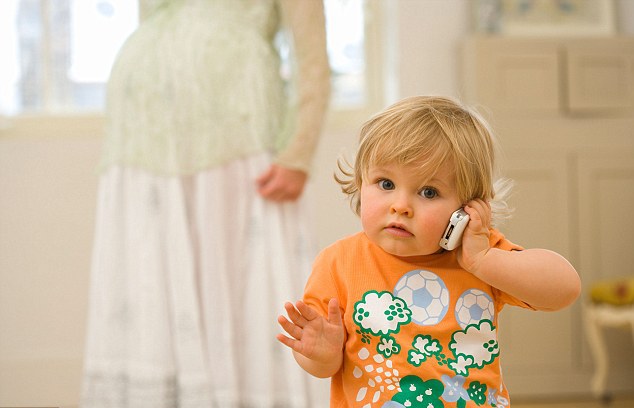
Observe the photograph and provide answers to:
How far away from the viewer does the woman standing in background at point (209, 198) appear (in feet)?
6.19

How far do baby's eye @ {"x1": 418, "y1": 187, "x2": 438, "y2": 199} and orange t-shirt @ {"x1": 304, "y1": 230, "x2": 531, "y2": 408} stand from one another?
95 millimetres

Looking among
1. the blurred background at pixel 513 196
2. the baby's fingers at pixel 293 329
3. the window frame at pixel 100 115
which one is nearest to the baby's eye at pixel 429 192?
the baby's fingers at pixel 293 329

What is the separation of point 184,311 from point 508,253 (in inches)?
40.8

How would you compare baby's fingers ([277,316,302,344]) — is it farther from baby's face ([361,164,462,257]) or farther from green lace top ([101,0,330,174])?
green lace top ([101,0,330,174])

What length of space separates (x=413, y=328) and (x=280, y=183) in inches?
36.4

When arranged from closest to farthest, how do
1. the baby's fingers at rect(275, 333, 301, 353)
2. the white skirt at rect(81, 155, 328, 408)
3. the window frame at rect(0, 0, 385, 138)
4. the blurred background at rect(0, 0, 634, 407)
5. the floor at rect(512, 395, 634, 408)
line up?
1. the baby's fingers at rect(275, 333, 301, 353)
2. the white skirt at rect(81, 155, 328, 408)
3. the floor at rect(512, 395, 634, 408)
4. the blurred background at rect(0, 0, 634, 407)
5. the window frame at rect(0, 0, 385, 138)

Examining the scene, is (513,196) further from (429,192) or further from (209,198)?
(429,192)

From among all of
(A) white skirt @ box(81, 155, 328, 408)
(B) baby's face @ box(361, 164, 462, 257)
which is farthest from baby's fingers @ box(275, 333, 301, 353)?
(A) white skirt @ box(81, 155, 328, 408)

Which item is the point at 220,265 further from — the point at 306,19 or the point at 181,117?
the point at 306,19

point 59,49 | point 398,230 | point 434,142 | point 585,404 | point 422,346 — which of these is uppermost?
point 59,49

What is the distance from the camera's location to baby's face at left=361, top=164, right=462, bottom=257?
1.01m

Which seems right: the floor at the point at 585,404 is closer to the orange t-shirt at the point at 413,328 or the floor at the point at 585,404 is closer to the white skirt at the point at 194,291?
the white skirt at the point at 194,291

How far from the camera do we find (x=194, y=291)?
1.88m

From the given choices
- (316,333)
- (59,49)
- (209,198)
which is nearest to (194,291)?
(209,198)
